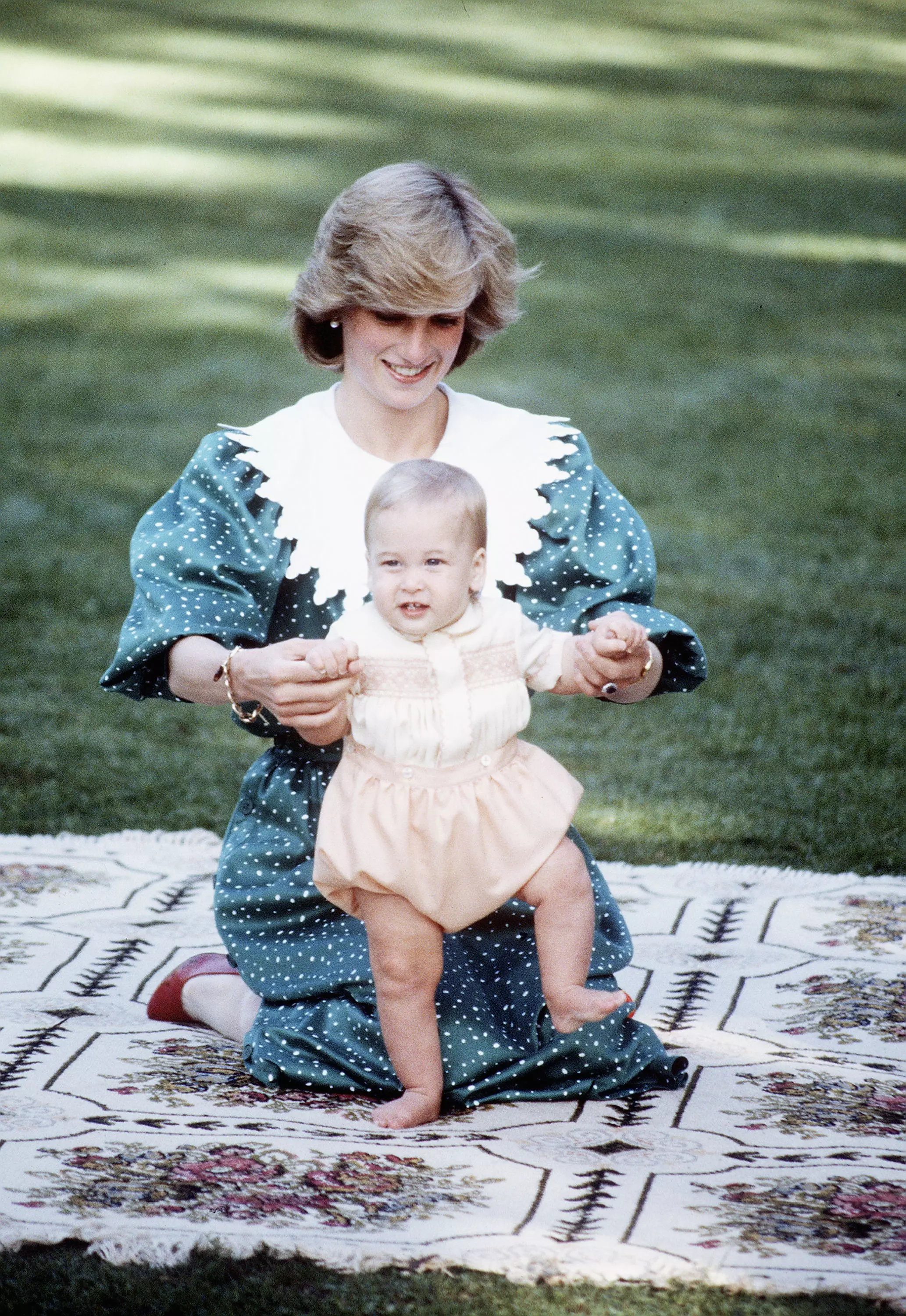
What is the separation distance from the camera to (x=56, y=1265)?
1979 mm

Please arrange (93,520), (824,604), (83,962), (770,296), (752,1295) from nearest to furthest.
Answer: (752,1295) < (83,962) < (824,604) < (93,520) < (770,296)

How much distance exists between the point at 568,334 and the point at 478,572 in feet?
22.0

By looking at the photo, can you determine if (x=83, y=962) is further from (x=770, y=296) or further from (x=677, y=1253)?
(x=770, y=296)

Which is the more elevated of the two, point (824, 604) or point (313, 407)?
point (313, 407)

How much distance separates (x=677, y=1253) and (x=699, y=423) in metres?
5.98

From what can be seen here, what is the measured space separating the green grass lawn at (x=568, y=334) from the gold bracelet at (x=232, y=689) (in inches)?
28.6

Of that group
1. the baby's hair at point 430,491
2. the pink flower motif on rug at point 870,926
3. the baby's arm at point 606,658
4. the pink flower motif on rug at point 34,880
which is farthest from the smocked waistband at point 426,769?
the pink flower motif on rug at point 34,880

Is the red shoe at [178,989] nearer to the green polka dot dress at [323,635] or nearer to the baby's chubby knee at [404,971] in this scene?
Answer: the green polka dot dress at [323,635]

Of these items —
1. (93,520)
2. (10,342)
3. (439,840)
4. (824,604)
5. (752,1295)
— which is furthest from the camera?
(10,342)

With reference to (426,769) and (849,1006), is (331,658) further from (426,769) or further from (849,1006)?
(849,1006)

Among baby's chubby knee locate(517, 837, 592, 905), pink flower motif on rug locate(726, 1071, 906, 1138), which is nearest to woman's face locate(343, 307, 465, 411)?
baby's chubby knee locate(517, 837, 592, 905)

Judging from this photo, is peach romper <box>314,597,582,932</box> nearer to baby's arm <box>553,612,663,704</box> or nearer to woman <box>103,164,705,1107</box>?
baby's arm <box>553,612,663,704</box>

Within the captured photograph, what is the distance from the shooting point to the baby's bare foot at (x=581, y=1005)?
2.33 meters

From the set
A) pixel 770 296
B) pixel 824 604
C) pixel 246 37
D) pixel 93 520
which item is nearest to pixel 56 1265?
pixel 824 604
